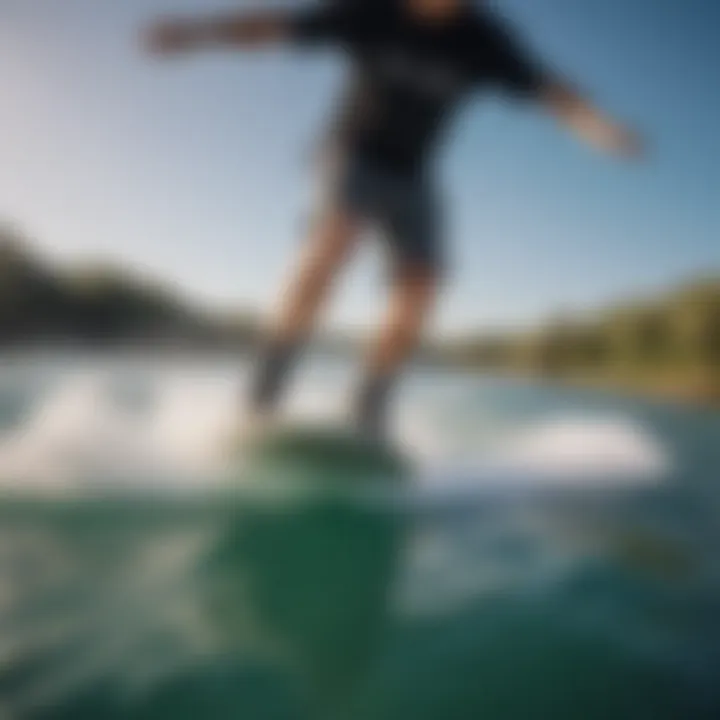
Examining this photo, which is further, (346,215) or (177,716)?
(346,215)

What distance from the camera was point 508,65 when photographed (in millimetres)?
1011

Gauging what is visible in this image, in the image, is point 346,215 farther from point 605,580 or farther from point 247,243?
point 605,580

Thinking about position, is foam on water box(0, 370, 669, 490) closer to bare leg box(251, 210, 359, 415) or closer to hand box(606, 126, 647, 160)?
bare leg box(251, 210, 359, 415)

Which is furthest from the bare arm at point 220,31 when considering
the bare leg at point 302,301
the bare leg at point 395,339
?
the bare leg at point 395,339

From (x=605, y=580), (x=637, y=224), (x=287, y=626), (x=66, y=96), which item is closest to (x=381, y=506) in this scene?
(x=287, y=626)

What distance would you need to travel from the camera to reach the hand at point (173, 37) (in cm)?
98

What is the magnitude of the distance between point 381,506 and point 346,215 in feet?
1.20

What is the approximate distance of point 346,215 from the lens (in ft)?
3.26

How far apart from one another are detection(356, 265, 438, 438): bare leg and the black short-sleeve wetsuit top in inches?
5.6

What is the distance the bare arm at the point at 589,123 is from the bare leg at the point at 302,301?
0.31m

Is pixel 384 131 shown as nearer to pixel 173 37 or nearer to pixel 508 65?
pixel 508 65

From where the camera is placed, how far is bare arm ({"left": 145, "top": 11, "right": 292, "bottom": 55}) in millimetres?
966

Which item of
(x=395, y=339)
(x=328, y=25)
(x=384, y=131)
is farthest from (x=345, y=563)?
(x=328, y=25)

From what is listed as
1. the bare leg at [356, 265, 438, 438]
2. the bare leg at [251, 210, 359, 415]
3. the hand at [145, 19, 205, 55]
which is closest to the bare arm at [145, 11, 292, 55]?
the hand at [145, 19, 205, 55]
